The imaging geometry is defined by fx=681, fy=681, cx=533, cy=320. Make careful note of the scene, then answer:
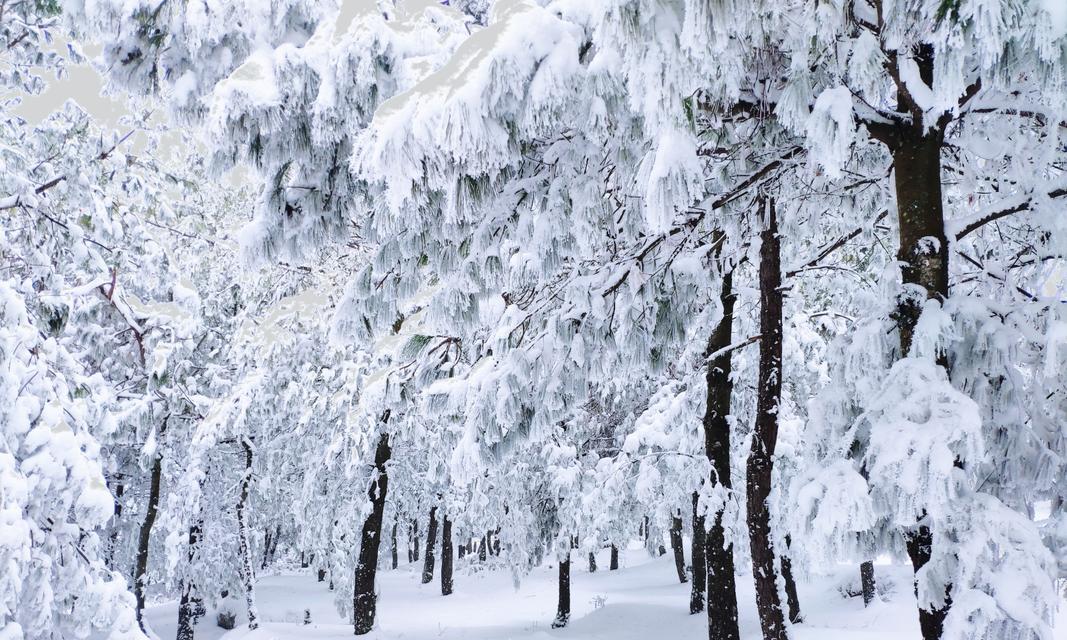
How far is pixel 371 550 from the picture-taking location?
1298 cm

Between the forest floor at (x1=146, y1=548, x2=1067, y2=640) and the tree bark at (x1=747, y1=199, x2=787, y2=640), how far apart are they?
195 cm

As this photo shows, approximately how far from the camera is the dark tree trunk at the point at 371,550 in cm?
1255

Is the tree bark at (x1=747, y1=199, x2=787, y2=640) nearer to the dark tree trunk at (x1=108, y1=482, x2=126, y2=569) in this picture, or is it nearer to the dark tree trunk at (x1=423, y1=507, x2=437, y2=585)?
the dark tree trunk at (x1=108, y1=482, x2=126, y2=569)

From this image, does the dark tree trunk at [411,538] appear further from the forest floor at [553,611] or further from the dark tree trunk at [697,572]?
the dark tree trunk at [697,572]

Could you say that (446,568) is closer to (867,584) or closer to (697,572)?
(697,572)

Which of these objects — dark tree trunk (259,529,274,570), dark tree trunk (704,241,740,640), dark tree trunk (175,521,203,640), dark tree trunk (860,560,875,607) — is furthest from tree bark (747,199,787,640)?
dark tree trunk (259,529,274,570)

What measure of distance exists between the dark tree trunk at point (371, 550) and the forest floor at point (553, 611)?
1.24 feet

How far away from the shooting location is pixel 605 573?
30469 millimetres

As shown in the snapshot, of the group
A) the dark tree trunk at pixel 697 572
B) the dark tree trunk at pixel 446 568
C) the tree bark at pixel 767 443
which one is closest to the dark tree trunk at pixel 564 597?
the dark tree trunk at pixel 697 572

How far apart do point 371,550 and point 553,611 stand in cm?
892

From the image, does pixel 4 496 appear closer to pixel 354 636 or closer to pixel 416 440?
pixel 354 636

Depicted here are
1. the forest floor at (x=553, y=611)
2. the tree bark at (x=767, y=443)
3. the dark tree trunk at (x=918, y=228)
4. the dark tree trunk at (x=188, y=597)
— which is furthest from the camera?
the dark tree trunk at (x=188, y=597)

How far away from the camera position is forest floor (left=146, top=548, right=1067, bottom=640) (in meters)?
13.8

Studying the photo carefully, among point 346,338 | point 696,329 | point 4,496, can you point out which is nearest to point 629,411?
point 696,329
